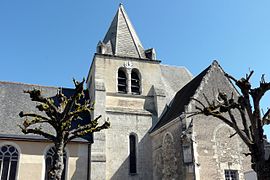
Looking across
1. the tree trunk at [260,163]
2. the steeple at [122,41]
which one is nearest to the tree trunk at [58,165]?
the tree trunk at [260,163]

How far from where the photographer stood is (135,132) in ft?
58.6

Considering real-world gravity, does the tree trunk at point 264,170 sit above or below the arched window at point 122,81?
below

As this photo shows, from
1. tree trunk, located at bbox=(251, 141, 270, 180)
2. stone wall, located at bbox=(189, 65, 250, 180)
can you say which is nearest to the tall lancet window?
stone wall, located at bbox=(189, 65, 250, 180)

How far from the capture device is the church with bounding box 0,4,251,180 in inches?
551

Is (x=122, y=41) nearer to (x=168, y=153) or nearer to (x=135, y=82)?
(x=135, y=82)

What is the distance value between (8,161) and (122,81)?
27.9 feet

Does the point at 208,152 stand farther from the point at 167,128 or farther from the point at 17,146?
the point at 17,146

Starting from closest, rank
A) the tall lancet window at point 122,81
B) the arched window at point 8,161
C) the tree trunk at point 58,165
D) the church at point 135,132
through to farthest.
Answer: the tree trunk at point 58,165 < the church at point 135,132 < the arched window at point 8,161 < the tall lancet window at point 122,81

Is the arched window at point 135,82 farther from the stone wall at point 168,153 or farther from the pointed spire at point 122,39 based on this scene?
the stone wall at point 168,153

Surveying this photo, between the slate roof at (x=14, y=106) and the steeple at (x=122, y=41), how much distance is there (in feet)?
13.4

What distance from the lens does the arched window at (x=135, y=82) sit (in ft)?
65.0

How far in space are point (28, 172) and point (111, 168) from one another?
4.39 meters

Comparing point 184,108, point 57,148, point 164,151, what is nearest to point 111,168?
point 164,151

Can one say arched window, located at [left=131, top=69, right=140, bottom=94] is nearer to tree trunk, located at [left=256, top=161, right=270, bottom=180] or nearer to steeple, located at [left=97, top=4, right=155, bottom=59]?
steeple, located at [left=97, top=4, right=155, bottom=59]
